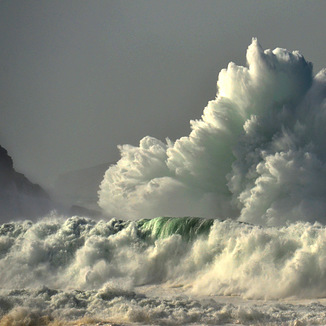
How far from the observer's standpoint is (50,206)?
2494 inches

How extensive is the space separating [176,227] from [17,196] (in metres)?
41.0

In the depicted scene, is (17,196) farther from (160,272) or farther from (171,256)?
(160,272)

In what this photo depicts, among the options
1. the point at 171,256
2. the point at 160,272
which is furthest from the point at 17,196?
the point at 160,272

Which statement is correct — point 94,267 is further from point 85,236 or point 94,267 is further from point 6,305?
point 6,305

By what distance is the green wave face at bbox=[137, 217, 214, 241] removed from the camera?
17672mm

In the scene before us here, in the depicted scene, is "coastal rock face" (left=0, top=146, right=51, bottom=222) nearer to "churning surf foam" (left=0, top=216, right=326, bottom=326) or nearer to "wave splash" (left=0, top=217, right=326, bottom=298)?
"wave splash" (left=0, top=217, right=326, bottom=298)

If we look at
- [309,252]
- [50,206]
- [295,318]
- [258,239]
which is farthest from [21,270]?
[50,206]

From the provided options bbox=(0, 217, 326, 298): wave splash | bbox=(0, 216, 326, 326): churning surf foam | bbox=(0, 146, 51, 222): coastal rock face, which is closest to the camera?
bbox=(0, 216, 326, 326): churning surf foam

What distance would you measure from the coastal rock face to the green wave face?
3381 cm

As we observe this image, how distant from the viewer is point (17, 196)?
56312 millimetres

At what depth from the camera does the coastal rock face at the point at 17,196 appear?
175 feet

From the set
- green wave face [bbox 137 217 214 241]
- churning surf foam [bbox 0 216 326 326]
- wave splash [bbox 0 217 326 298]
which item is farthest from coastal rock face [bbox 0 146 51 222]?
green wave face [bbox 137 217 214 241]

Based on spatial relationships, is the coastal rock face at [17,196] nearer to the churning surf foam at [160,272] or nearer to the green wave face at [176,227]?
the churning surf foam at [160,272]

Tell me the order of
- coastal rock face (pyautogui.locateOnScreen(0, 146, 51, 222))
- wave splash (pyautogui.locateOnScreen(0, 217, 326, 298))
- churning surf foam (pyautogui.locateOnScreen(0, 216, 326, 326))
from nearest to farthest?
churning surf foam (pyautogui.locateOnScreen(0, 216, 326, 326))
wave splash (pyautogui.locateOnScreen(0, 217, 326, 298))
coastal rock face (pyautogui.locateOnScreen(0, 146, 51, 222))
